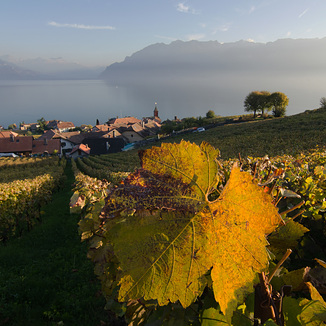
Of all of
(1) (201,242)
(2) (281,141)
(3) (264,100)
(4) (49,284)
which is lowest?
(2) (281,141)

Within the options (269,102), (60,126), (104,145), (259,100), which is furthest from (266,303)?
(60,126)

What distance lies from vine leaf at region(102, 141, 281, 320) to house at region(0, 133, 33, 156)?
275ft

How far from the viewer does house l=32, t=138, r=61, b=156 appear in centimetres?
7281

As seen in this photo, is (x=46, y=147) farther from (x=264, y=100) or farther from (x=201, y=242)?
(x=201, y=242)

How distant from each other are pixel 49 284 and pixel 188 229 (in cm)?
726

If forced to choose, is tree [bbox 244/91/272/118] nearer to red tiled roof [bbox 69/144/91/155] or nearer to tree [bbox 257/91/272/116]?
tree [bbox 257/91/272/116]

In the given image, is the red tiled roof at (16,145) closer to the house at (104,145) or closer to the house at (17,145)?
the house at (17,145)

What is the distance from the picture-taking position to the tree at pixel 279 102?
266 ft

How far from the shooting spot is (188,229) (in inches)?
39.8

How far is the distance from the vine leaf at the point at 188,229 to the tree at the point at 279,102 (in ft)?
301

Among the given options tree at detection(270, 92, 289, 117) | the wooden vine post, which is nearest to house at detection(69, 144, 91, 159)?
tree at detection(270, 92, 289, 117)

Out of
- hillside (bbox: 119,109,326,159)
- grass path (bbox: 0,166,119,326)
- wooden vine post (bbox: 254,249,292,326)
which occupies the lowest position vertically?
hillside (bbox: 119,109,326,159)

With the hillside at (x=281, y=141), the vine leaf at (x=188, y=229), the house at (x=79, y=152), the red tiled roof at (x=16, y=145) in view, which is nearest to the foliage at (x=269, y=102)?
the hillside at (x=281, y=141)

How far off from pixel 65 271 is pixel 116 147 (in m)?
71.7
